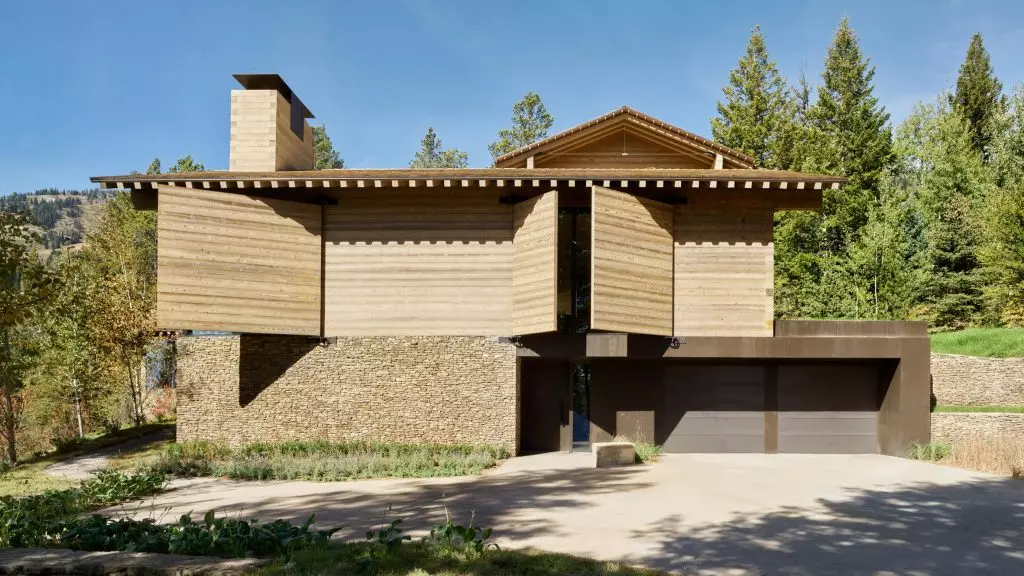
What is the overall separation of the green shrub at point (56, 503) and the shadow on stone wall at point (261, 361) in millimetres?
3629

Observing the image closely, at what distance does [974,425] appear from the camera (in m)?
18.3

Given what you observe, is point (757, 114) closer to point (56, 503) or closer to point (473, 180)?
point (473, 180)

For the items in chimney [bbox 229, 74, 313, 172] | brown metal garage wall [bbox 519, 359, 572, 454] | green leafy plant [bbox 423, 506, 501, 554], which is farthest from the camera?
chimney [bbox 229, 74, 313, 172]

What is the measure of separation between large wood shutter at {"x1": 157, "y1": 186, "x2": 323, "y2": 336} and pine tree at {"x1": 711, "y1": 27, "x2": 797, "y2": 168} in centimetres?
2837

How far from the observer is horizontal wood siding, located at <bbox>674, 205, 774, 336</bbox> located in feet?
60.5

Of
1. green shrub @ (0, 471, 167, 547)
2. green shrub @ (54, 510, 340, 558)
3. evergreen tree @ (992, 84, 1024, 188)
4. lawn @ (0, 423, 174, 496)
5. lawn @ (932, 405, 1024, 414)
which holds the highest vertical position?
evergreen tree @ (992, 84, 1024, 188)

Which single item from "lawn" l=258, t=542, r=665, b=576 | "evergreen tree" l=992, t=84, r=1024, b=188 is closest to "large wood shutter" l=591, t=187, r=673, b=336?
"lawn" l=258, t=542, r=665, b=576

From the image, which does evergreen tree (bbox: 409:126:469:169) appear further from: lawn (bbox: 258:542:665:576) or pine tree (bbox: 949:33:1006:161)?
lawn (bbox: 258:542:665:576)

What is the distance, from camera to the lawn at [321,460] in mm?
15406

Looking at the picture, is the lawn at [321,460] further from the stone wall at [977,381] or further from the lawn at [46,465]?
the stone wall at [977,381]

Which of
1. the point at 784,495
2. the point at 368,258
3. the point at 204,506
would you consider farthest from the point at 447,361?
the point at 784,495

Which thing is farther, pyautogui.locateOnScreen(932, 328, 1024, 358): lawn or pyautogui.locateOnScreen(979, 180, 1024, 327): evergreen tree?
pyautogui.locateOnScreen(979, 180, 1024, 327): evergreen tree

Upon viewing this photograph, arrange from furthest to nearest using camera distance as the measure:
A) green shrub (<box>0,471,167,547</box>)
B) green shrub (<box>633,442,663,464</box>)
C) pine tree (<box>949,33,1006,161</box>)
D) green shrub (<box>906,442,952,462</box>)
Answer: pine tree (<box>949,33,1006,161</box>) < green shrub (<box>906,442,952,462</box>) < green shrub (<box>633,442,663,464</box>) < green shrub (<box>0,471,167,547</box>)

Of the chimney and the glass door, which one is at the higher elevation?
the chimney
